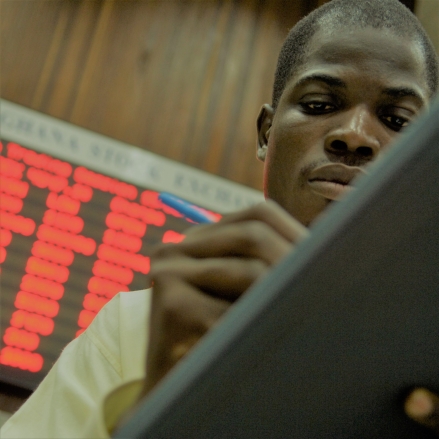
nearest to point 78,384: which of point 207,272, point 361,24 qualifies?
point 207,272

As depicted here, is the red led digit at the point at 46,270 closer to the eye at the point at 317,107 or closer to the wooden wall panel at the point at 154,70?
the wooden wall panel at the point at 154,70

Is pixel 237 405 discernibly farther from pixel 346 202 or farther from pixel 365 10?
pixel 365 10

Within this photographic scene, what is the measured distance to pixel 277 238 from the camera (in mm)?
259

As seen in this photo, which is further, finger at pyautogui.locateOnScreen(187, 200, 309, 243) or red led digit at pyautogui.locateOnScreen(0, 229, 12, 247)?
red led digit at pyautogui.locateOnScreen(0, 229, 12, 247)

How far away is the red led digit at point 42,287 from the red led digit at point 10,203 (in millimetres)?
154

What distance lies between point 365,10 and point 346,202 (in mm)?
600

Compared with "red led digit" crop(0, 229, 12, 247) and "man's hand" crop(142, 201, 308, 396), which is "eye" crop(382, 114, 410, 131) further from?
"red led digit" crop(0, 229, 12, 247)

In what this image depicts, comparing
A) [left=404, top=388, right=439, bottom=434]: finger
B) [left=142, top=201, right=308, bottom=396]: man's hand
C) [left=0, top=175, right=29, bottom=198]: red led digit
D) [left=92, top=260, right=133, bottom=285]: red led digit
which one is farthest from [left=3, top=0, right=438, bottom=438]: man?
[left=0, top=175, right=29, bottom=198]: red led digit

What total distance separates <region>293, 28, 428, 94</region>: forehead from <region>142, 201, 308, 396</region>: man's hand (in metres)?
0.38

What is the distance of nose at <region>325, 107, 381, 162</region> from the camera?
0.53 meters

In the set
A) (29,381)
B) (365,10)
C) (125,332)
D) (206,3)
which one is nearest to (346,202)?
(125,332)

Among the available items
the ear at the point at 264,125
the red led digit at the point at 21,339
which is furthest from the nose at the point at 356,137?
the red led digit at the point at 21,339

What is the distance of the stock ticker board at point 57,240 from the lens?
41.1 inches

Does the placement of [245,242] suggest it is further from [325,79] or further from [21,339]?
[21,339]
